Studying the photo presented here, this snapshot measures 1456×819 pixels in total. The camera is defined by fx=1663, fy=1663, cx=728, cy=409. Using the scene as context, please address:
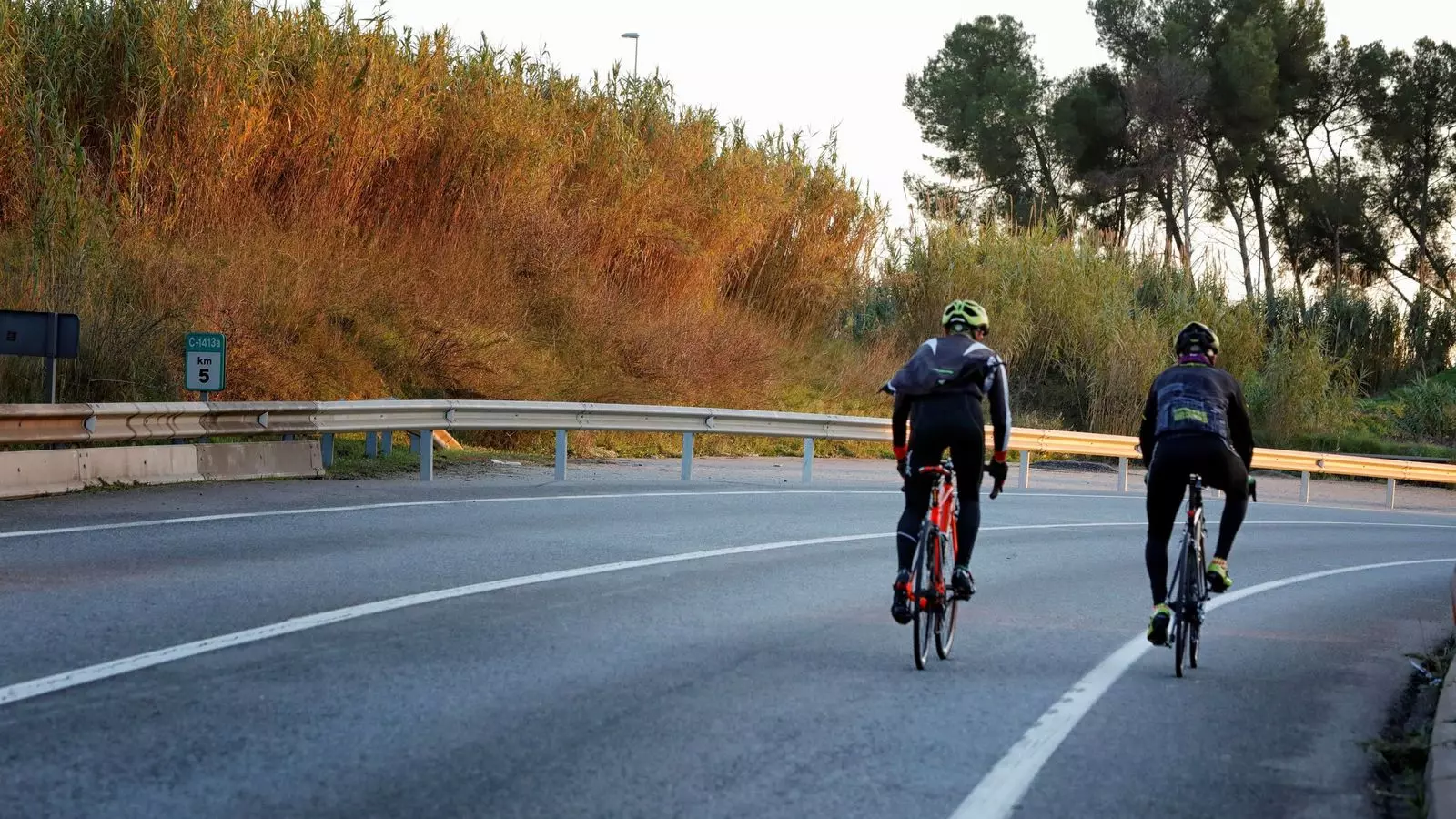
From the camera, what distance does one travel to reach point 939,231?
113 feet

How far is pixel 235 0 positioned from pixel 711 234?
1058 cm

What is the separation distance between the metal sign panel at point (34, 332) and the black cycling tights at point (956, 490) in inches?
356

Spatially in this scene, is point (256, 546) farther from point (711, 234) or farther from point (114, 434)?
point (711, 234)

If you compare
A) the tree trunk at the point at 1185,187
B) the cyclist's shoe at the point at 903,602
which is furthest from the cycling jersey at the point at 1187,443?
the tree trunk at the point at 1185,187

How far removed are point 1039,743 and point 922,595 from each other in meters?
1.56

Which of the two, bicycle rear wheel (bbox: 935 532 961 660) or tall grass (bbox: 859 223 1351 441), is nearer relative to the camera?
bicycle rear wheel (bbox: 935 532 961 660)

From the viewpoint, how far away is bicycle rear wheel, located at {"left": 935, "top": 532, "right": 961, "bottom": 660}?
27.2 ft

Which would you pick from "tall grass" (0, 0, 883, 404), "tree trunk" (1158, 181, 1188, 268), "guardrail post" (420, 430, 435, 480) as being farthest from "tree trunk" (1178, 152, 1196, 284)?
"guardrail post" (420, 430, 435, 480)

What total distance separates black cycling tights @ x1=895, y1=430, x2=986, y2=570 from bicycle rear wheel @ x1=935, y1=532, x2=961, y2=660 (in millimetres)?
119

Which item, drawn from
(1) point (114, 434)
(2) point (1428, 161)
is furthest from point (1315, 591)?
(2) point (1428, 161)

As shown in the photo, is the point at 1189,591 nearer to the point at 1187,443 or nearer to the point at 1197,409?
the point at 1187,443

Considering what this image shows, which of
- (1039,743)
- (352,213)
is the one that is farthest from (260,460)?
(1039,743)

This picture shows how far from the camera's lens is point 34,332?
14570 millimetres

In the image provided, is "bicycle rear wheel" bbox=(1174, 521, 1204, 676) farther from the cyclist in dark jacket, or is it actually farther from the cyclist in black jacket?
the cyclist in dark jacket
